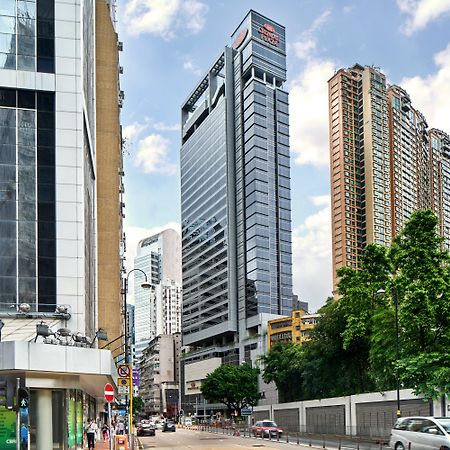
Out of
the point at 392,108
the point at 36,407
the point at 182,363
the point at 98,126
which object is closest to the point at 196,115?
the point at 392,108

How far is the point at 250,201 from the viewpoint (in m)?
162

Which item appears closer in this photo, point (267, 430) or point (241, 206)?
point (267, 430)

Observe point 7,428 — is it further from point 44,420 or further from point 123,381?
point 123,381

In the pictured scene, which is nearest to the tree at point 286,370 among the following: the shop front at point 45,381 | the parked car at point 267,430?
the parked car at point 267,430

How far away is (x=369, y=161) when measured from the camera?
572 feet

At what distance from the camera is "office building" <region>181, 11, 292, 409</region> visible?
159 m

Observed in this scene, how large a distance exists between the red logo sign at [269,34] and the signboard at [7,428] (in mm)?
154510

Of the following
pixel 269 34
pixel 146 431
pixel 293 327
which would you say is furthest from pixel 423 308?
pixel 269 34

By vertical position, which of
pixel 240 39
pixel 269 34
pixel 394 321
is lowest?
pixel 394 321

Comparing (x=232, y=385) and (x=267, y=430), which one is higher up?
(x=267, y=430)

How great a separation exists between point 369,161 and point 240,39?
42.9m

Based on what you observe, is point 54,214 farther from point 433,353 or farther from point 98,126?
point 98,126

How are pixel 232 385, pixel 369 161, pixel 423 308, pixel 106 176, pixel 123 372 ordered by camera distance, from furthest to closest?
pixel 369 161 < pixel 232 385 < pixel 106 176 < pixel 423 308 < pixel 123 372

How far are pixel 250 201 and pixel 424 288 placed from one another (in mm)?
118055
